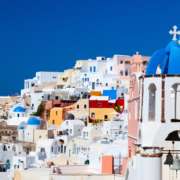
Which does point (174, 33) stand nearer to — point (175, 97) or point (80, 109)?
point (175, 97)

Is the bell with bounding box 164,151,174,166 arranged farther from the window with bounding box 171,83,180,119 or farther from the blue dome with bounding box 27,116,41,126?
the blue dome with bounding box 27,116,41,126

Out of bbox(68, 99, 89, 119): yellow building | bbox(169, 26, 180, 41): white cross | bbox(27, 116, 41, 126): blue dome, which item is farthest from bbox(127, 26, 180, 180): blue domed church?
bbox(68, 99, 89, 119): yellow building

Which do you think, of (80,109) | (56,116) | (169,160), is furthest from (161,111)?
(56,116)

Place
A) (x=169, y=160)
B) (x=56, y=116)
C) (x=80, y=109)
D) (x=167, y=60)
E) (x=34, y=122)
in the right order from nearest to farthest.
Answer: (x=169, y=160) < (x=167, y=60) < (x=34, y=122) < (x=80, y=109) < (x=56, y=116)

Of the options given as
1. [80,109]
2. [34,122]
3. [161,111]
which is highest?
[80,109]

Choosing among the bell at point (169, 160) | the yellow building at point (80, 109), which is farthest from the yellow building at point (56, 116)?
the bell at point (169, 160)

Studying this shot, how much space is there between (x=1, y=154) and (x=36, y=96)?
75.5 feet

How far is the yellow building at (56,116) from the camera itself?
57438 mm

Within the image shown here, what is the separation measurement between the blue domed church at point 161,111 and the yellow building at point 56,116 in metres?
42.0

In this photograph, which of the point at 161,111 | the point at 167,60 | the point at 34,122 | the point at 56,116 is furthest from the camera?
the point at 56,116

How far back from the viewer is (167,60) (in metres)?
15.3

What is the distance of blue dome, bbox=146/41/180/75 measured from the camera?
49.4 ft

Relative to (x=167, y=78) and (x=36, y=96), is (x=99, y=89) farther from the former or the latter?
(x=167, y=78)

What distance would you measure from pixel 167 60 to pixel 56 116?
43184 mm
